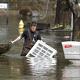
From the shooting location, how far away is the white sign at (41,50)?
14.1 m

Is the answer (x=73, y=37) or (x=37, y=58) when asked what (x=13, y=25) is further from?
(x=37, y=58)

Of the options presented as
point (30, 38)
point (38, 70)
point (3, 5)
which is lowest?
point (3, 5)

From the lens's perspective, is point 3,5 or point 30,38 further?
point 3,5

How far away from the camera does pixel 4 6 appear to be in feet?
135

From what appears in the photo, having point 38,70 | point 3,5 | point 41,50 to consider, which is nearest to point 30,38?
point 41,50

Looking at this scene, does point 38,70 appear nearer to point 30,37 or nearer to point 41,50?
point 41,50

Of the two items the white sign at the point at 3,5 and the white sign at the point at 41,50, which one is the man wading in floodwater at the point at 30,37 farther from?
the white sign at the point at 3,5

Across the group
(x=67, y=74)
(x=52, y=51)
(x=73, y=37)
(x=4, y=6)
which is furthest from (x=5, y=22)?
(x=67, y=74)

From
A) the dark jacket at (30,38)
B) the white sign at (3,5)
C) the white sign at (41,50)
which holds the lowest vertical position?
the white sign at (3,5)

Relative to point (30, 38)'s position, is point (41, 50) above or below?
below

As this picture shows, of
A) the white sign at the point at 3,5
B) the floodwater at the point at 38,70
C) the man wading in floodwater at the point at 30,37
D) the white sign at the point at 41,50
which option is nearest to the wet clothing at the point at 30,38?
the man wading in floodwater at the point at 30,37

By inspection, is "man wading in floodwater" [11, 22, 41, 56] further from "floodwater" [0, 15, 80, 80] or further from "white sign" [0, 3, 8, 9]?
"white sign" [0, 3, 8, 9]

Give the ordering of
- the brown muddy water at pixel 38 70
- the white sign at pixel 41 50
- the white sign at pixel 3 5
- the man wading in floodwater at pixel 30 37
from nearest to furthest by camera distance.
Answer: the brown muddy water at pixel 38 70, the white sign at pixel 41 50, the man wading in floodwater at pixel 30 37, the white sign at pixel 3 5

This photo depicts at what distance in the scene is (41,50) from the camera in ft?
46.8
